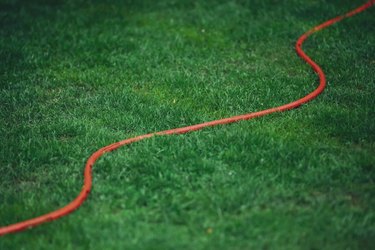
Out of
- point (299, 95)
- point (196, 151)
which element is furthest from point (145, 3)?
point (196, 151)

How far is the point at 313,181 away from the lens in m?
3.65

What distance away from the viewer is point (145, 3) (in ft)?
25.1

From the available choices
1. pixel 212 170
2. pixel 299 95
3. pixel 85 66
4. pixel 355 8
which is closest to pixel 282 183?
pixel 212 170

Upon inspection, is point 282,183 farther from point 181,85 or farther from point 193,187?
point 181,85

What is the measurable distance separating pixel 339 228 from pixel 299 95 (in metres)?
2.00

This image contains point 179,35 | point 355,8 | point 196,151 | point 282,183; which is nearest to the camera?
point 282,183

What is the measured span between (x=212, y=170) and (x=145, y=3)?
14.6ft

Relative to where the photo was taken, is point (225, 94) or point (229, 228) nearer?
point (229, 228)

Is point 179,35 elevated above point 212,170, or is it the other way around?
point 179,35

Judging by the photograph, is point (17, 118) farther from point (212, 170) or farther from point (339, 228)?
point (339, 228)

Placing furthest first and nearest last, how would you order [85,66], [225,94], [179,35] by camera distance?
[179,35] → [85,66] → [225,94]

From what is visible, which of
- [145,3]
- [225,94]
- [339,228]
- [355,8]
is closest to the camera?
[339,228]

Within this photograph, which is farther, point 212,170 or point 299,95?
point 299,95

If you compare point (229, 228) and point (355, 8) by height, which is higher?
point (355, 8)
